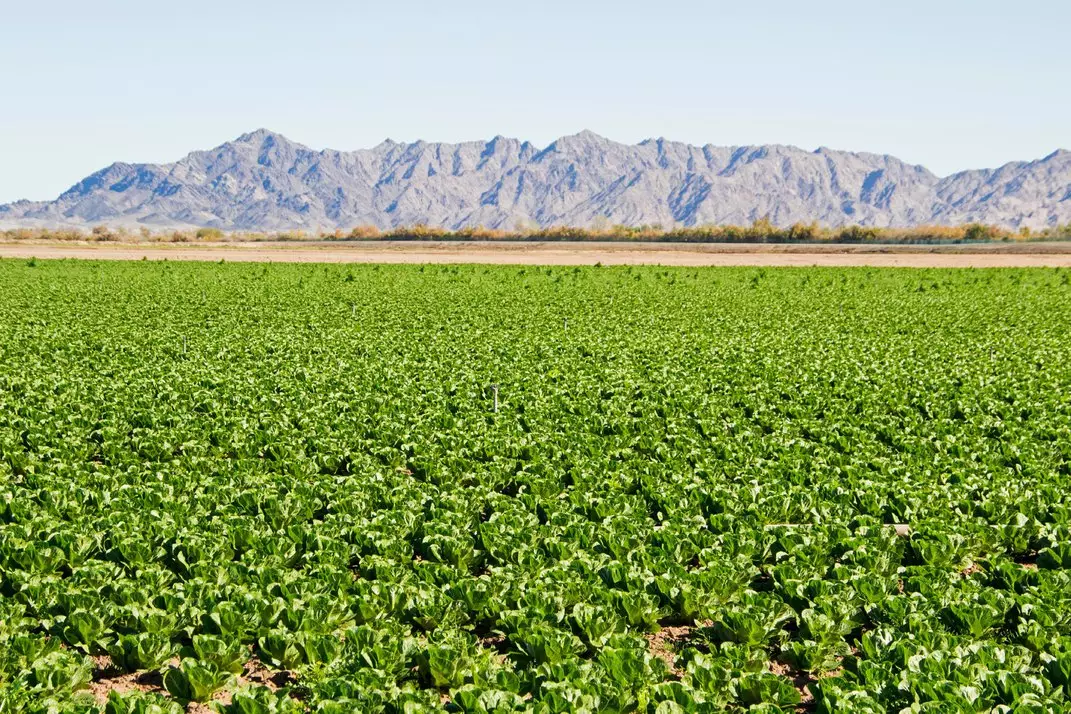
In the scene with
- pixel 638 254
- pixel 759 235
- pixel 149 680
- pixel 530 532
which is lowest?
pixel 149 680

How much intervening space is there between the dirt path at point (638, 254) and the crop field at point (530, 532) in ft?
216

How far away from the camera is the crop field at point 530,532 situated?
7.47 meters

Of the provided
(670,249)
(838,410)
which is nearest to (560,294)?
(838,410)

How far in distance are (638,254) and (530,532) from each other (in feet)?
324

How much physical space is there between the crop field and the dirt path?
6582 centimetres

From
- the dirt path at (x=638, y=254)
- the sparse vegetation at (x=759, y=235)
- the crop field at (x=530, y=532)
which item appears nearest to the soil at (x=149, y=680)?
the crop field at (x=530, y=532)

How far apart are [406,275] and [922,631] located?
51.0 metres

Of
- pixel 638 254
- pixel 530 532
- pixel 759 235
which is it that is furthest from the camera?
pixel 759 235

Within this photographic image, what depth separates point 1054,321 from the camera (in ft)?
113

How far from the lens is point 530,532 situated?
10.7 meters

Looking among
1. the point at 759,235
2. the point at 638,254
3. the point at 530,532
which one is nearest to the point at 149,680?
the point at 530,532

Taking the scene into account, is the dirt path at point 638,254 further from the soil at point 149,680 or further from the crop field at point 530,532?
the soil at point 149,680

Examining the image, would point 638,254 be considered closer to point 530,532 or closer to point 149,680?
point 530,532

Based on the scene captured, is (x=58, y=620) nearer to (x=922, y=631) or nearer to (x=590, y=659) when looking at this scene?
(x=590, y=659)
